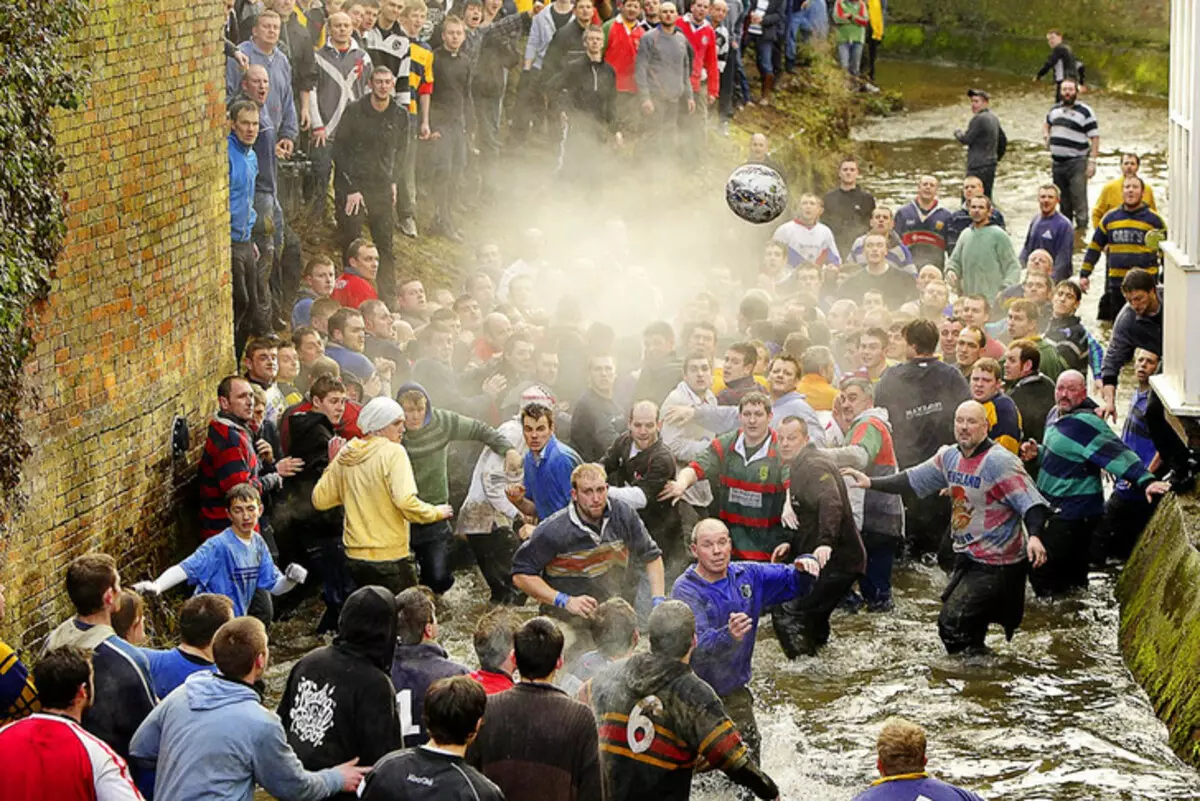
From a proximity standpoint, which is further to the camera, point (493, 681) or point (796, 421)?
point (796, 421)

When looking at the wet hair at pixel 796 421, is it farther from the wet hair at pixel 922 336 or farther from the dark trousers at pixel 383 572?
the dark trousers at pixel 383 572

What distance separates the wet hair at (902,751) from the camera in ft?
22.0

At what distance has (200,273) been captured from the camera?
11883 millimetres

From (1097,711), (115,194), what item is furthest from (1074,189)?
(115,194)

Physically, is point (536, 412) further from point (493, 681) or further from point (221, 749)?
point (221, 749)

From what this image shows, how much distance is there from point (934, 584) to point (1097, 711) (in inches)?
89.6

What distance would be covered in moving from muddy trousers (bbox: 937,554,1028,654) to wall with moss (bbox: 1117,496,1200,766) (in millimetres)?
823

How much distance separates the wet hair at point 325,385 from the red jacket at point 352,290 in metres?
3.34

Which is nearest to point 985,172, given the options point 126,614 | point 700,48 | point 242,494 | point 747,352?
point 700,48

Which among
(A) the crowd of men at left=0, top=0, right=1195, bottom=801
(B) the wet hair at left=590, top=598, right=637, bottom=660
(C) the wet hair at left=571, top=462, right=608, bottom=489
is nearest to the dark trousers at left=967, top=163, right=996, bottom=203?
(A) the crowd of men at left=0, top=0, right=1195, bottom=801

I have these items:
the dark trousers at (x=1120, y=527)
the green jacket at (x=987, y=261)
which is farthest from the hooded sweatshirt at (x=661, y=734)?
the green jacket at (x=987, y=261)

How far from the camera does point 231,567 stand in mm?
9703

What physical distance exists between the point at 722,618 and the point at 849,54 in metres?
21.3

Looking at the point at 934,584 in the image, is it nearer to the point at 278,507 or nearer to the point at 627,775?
the point at 278,507
